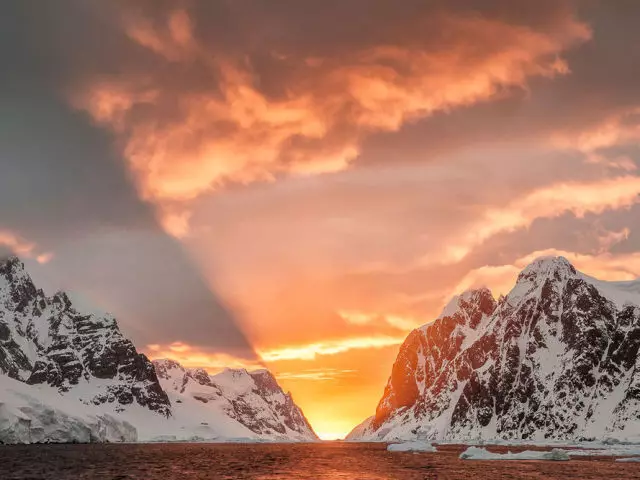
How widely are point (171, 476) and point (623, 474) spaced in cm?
6634

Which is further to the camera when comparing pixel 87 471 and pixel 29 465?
pixel 29 465

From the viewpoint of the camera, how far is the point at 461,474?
107375mm

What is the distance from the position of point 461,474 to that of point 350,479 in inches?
722

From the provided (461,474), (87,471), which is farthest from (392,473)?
(87,471)

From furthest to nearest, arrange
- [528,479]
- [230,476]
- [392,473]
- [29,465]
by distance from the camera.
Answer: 1. [29,465]
2. [392,473]
3. [230,476]
4. [528,479]

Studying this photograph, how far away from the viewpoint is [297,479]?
328ft

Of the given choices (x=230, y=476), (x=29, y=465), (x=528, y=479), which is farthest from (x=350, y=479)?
(x=29, y=465)

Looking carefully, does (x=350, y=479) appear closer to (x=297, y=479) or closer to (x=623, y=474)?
(x=297, y=479)

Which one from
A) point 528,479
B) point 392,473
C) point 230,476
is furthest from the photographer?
point 392,473

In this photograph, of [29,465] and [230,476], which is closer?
[230,476]

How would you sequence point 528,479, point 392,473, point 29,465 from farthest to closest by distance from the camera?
point 29,465, point 392,473, point 528,479

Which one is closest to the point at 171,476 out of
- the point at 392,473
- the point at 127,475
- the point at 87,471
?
the point at 127,475

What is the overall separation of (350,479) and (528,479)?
2448 centimetres

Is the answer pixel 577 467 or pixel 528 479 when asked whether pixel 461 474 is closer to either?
pixel 528 479
